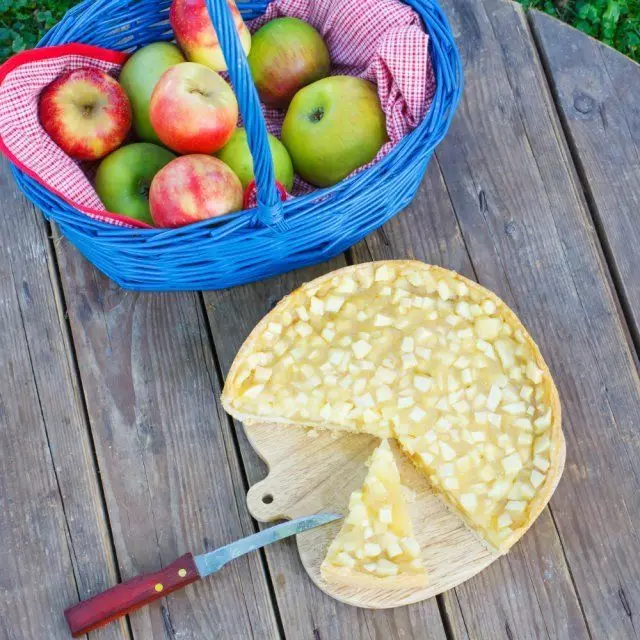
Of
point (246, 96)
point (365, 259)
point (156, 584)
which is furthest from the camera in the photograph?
point (365, 259)

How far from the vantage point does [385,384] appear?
137cm

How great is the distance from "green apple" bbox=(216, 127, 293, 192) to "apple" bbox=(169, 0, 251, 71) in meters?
0.15

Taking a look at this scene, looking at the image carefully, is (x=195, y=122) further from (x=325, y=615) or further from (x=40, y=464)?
(x=325, y=615)

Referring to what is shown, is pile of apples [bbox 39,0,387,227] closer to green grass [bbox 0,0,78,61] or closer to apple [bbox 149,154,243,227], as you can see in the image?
apple [bbox 149,154,243,227]

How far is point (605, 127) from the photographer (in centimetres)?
157

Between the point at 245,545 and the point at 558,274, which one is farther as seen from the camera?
the point at 558,274

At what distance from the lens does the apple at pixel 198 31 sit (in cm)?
136

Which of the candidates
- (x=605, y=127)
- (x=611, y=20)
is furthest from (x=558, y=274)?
(x=611, y=20)

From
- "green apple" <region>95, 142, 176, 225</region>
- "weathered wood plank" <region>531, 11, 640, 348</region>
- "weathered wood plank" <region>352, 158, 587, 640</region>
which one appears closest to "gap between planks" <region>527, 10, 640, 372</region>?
"weathered wood plank" <region>531, 11, 640, 348</region>

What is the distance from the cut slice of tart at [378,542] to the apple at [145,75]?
690 millimetres

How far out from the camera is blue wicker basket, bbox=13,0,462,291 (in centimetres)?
120

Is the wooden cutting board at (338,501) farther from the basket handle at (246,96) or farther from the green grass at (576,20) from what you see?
the green grass at (576,20)

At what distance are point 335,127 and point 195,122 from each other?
0.23 metres

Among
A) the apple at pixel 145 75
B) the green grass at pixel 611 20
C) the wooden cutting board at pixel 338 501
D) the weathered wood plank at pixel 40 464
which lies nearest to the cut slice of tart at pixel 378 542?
the wooden cutting board at pixel 338 501
